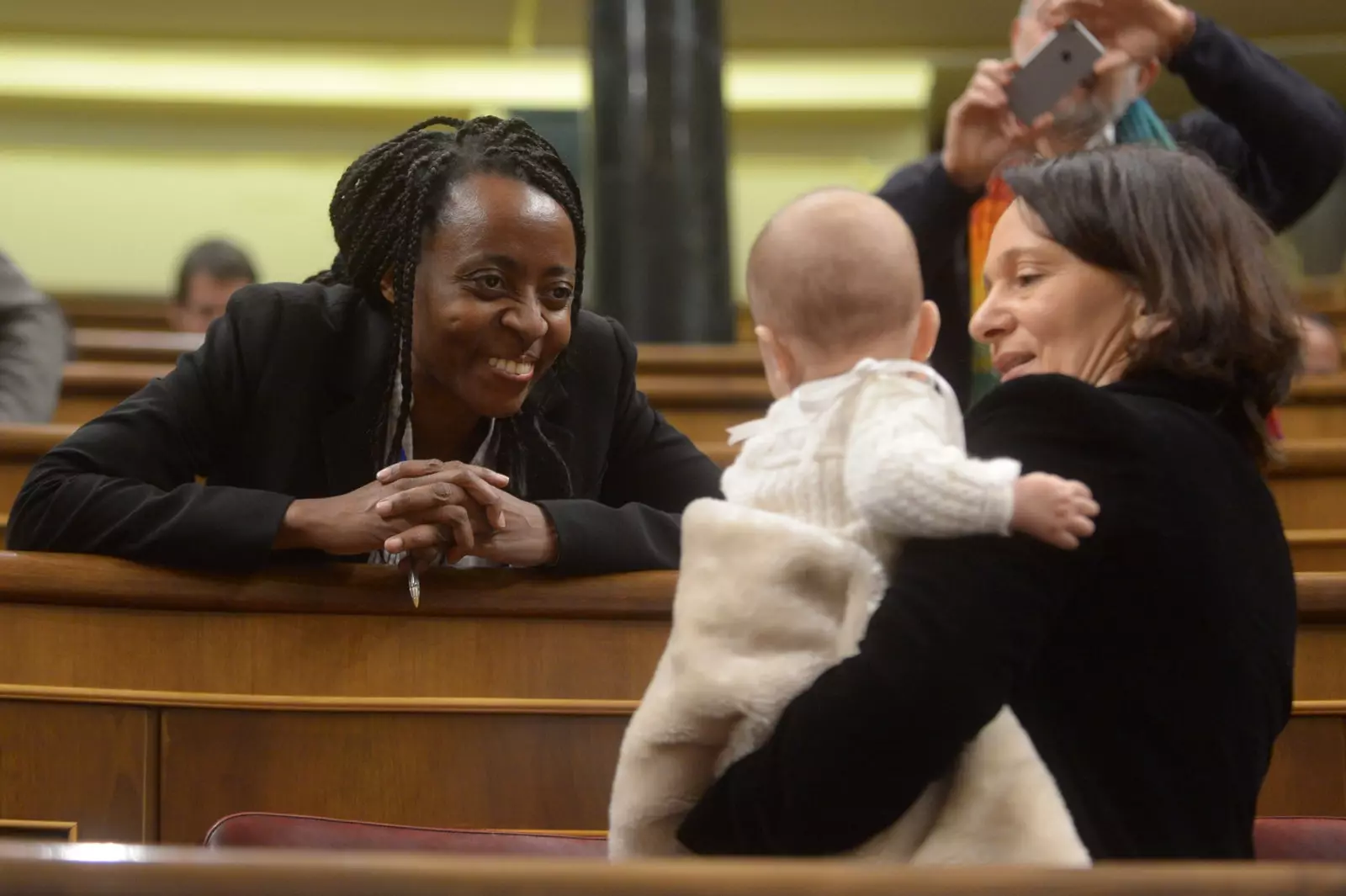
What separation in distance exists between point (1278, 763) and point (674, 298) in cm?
292

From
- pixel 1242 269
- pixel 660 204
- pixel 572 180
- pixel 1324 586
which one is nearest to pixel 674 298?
pixel 660 204

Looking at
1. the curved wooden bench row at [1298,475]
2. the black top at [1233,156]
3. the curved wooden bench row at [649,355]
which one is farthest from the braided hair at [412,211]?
the curved wooden bench row at [649,355]

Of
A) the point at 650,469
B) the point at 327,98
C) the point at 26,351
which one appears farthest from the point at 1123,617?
the point at 327,98

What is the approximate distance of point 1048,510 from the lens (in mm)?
766

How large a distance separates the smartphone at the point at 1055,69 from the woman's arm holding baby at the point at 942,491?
977 millimetres

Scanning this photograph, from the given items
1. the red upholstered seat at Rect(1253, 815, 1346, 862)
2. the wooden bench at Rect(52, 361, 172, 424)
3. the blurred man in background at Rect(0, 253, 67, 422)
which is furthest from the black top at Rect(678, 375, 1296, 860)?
the wooden bench at Rect(52, 361, 172, 424)

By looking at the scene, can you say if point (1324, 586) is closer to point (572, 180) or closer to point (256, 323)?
point (572, 180)

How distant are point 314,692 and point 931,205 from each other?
93 cm

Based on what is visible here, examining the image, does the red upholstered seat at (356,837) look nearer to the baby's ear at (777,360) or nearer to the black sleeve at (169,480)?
the black sleeve at (169,480)

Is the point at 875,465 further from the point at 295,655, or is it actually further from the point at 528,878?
the point at 295,655

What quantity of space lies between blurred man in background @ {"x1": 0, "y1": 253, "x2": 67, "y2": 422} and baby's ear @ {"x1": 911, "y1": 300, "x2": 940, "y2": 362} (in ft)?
6.22

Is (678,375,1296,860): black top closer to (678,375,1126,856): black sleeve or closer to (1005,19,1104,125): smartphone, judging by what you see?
(678,375,1126,856): black sleeve

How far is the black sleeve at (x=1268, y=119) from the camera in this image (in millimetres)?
1745

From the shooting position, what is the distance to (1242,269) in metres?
0.91
